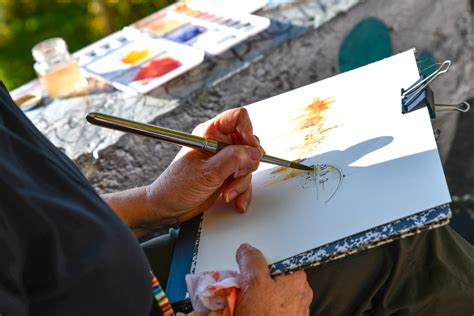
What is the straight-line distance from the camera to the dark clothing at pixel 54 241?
2.16ft

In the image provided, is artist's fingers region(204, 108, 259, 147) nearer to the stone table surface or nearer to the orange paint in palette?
the stone table surface

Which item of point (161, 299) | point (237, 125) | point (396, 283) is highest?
point (237, 125)

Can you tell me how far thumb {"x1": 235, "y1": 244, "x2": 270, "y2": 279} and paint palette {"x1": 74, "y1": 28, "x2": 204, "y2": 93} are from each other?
73cm

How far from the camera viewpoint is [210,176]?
1.01 meters

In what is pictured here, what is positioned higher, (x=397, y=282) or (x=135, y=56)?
(x=135, y=56)

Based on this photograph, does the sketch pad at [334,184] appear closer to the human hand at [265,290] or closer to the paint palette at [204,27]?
the human hand at [265,290]

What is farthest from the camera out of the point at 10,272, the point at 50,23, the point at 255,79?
the point at 50,23

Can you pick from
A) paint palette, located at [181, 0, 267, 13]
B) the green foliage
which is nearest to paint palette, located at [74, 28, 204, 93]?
paint palette, located at [181, 0, 267, 13]

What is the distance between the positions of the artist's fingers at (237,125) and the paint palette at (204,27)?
561 mm

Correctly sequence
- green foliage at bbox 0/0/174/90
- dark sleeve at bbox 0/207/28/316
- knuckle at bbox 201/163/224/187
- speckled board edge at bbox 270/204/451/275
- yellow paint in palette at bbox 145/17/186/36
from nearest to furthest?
dark sleeve at bbox 0/207/28/316, speckled board edge at bbox 270/204/451/275, knuckle at bbox 201/163/224/187, yellow paint in palette at bbox 145/17/186/36, green foliage at bbox 0/0/174/90

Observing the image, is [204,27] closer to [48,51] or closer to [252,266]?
[48,51]

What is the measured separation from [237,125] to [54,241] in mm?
429

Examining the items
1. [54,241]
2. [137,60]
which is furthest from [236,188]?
[137,60]

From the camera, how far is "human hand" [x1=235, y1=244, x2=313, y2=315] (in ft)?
2.73
